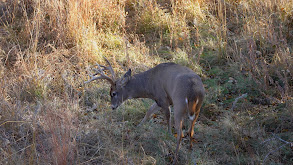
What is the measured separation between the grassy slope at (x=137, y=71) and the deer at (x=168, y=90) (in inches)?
11.2

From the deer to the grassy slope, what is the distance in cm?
28

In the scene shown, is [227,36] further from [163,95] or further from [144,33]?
[163,95]

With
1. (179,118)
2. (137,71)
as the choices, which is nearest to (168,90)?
(179,118)

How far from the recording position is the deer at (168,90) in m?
4.52

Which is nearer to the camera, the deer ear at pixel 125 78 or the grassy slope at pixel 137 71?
the grassy slope at pixel 137 71

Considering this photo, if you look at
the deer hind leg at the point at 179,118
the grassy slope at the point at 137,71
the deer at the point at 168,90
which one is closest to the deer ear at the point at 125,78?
the deer at the point at 168,90

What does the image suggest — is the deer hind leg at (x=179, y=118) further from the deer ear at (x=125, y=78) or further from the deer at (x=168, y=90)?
the deer ear at (x=125, y=78)

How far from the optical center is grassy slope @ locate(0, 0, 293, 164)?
4.47 metres

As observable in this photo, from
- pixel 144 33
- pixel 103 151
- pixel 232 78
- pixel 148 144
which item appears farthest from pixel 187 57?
pixel 103 151

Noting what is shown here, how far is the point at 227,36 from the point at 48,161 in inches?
209

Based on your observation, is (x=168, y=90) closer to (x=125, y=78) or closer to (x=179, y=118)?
(x=179, y=118)

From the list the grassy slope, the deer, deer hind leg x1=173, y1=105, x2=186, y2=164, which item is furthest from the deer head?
deer hind leg x1=173, y1=105, x2=186, y2=164

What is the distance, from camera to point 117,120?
582cm

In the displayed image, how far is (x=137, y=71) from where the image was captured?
23.1 ft
